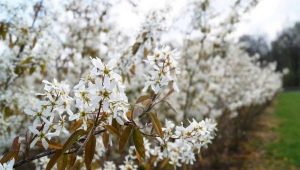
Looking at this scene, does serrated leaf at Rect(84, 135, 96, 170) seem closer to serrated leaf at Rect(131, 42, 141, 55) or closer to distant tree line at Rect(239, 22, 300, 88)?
serrated leaf at Rect(131, 42, 141, 55)

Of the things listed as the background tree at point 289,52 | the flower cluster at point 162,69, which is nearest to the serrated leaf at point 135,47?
the flower cluster at point 162,69

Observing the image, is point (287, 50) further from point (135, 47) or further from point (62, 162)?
point (62, 162)

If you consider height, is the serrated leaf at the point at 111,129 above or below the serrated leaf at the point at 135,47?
below

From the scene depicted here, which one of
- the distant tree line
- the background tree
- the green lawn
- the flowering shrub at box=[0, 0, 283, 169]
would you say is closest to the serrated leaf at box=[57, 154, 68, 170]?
the flowering shrub at box=[0, 0, 283, 169]

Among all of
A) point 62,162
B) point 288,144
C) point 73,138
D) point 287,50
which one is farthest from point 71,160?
point 287,50

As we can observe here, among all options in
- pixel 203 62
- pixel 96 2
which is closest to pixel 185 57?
pixel 203 62

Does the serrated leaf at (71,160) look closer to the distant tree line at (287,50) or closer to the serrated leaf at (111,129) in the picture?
the serrated leaf at (111,129)

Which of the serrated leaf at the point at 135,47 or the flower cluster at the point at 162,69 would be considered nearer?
the flower cluster at the point at 162,69
